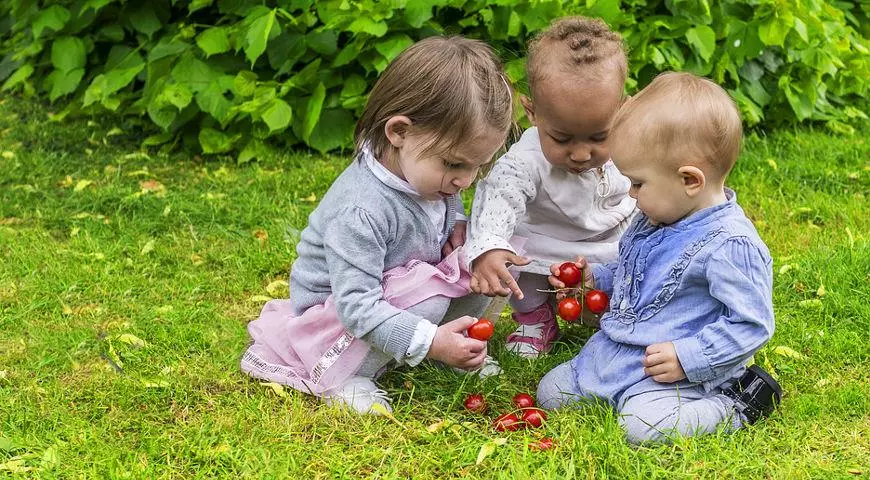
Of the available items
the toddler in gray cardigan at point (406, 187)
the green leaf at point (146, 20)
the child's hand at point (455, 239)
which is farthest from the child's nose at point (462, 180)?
the green leaf at point (146, 20)

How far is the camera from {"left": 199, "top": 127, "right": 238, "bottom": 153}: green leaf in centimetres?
566

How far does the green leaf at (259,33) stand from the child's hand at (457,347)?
2601 millimetres

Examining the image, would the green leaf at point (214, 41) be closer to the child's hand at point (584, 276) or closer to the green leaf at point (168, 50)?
the green leaf at point (168, 50)

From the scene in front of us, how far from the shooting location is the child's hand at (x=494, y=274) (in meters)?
2.97

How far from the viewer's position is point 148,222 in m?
4.70

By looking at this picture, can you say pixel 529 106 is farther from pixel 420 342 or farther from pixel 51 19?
pixel 51 19

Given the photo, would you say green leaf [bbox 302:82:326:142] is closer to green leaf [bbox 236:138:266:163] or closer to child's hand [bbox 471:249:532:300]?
green leaf [bbox 236:138:266:163]

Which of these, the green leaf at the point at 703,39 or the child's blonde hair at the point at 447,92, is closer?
the child's blonde hair at the point at 447,92

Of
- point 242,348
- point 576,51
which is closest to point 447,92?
point 576,51

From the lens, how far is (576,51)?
9.82ft

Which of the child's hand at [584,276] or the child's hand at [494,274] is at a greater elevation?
the child's hand at [494,274]

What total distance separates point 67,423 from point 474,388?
120 cm

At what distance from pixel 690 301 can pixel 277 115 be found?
3.16 metres

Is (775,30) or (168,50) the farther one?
(168,50)
